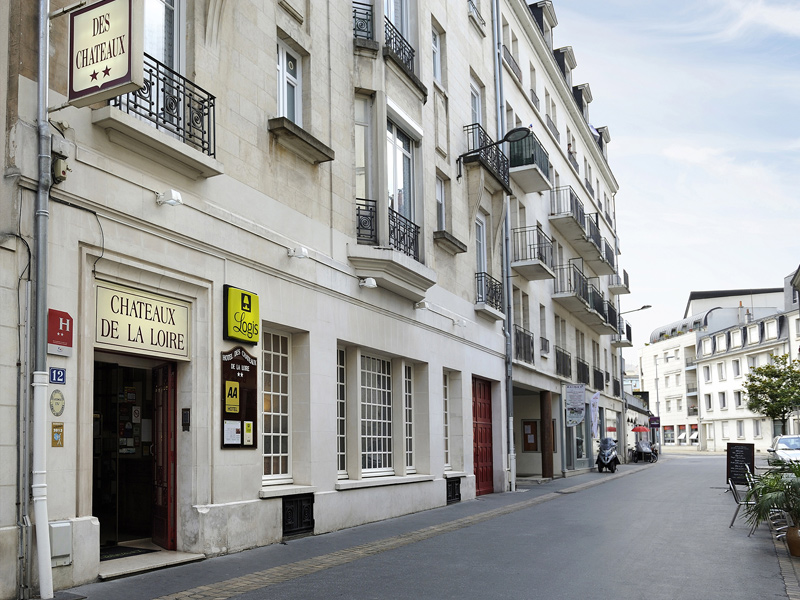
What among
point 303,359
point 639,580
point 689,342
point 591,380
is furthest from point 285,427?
point 689,342

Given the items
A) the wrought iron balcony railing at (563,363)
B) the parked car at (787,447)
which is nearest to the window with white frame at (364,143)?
the wrought iron balcony railing at (563,363)

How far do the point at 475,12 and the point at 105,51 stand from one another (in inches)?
643

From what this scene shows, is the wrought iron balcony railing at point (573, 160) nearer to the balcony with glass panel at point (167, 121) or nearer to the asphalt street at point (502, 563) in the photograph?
the asphalt street at point (502, 563)

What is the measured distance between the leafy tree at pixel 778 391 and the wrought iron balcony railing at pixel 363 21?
46.3m

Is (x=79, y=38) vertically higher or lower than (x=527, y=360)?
higher

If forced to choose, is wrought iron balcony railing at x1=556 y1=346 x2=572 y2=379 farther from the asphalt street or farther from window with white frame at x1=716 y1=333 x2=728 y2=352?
window with white frame at x1=716 y1=333 x2=728 y2=352

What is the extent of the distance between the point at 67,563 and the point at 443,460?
1079 cm

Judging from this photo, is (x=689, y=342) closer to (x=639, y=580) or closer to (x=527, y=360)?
(x=527, y=360)

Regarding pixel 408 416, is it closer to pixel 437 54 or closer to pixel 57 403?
pixel 437 54

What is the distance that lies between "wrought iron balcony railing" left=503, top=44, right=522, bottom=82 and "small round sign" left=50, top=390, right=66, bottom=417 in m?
20.8

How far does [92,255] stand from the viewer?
8.45 m

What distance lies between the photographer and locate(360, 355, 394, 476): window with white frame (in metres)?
14.9

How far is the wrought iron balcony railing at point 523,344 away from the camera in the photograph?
24797 mm

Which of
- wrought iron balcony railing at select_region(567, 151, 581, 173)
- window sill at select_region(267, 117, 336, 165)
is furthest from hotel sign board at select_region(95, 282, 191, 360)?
wrought iron balcony railing at select_region(567, 151, 581, 173)
